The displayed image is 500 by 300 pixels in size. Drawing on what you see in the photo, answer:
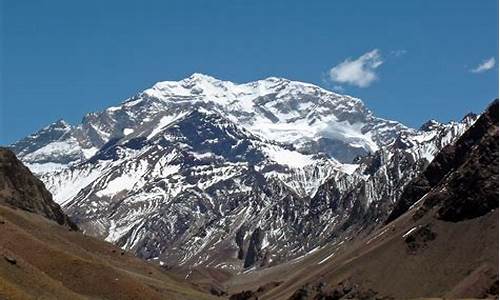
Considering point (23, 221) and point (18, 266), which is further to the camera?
point (23, 221)

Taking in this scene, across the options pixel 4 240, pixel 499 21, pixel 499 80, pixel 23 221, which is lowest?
pixel 499 80

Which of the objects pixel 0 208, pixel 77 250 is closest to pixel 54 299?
pixel 77 250

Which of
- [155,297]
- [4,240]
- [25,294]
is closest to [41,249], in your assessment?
[4,240]

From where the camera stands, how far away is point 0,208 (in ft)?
620

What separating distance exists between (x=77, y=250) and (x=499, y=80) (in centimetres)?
14329

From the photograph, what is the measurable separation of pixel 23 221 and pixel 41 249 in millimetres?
53266

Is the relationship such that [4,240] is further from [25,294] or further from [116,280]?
[25,294]

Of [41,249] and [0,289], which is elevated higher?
[41,249]

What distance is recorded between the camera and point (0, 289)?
86.4 metres

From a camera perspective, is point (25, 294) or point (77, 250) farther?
point (77, 250)

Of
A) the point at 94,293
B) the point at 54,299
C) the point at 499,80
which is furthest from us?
the point at 94,293

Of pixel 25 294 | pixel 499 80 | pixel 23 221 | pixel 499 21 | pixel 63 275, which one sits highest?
pixel 23 221

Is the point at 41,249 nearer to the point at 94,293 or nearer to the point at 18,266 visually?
the point at 94,293

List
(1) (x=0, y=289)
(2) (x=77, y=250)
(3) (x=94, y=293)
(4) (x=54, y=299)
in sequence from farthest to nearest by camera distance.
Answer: (2) (x=77, y=250) → (3) (x=94, y=293) → (4) (x=54, y=299) → (1) (x=0, y=289)
